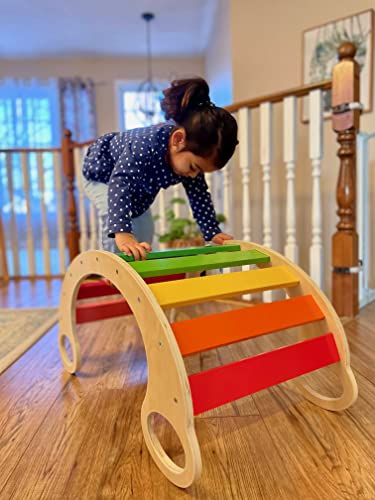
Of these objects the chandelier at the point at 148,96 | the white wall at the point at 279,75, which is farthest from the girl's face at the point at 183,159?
the chandelier at the point at 148,96

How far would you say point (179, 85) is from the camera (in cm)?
98

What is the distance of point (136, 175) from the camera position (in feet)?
3.25

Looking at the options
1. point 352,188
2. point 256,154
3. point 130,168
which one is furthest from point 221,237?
point 256,154

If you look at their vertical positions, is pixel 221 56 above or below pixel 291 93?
above

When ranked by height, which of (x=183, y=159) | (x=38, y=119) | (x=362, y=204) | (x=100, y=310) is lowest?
(x=100, y=310)

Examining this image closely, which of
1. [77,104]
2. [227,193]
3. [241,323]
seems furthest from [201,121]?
[77,104]

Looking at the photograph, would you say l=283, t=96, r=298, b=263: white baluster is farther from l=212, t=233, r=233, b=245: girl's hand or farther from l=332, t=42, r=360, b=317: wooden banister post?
l=212, t=233, r=233, b=245: girl's hand

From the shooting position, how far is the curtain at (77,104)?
423cm

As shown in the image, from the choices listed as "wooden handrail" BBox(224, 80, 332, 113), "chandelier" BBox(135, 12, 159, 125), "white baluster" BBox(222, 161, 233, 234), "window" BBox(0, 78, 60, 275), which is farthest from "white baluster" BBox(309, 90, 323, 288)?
"window" BBox(0, 78, 60, 275)

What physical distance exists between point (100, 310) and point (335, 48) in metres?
2.08

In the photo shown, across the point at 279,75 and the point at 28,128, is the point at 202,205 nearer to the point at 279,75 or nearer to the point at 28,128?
the point at 279,75

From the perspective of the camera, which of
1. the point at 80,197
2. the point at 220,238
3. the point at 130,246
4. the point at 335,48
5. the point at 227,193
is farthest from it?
the point at 80,197

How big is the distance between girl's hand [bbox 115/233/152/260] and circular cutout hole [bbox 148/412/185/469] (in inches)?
13.1

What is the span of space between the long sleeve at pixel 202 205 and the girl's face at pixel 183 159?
6.3 inches
